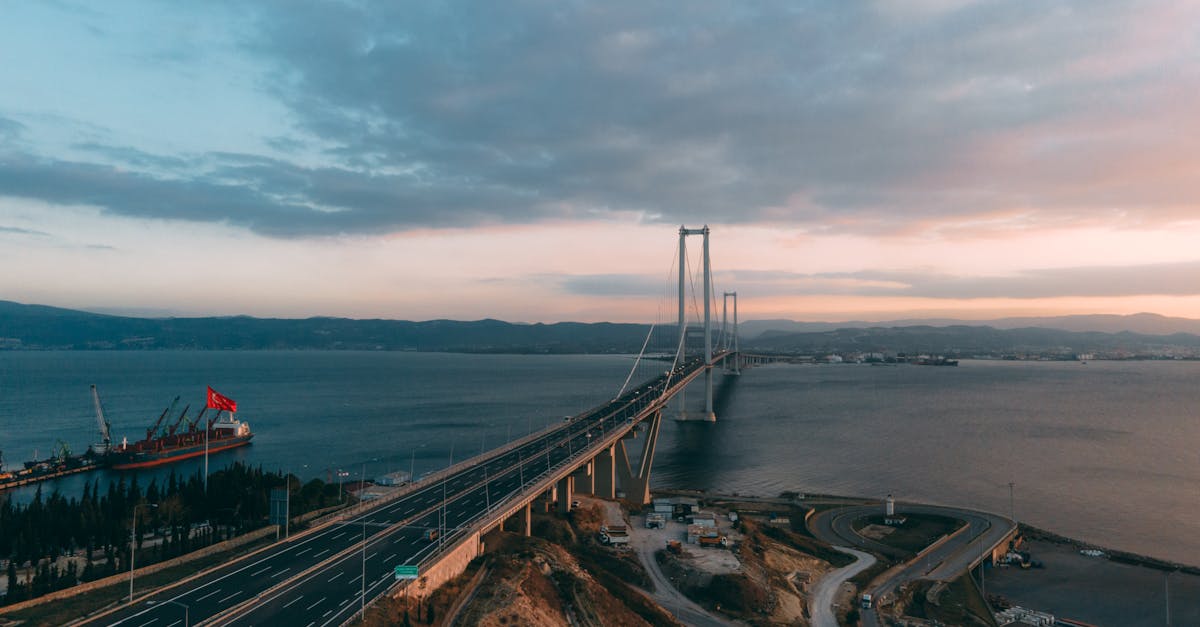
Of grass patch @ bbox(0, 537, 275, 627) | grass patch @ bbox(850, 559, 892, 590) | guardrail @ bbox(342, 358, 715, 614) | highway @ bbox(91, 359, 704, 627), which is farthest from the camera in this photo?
grass patch @ bbox(850, 559, 892, 590)

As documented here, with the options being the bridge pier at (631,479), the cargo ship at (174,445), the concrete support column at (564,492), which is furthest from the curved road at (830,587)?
the cargo ship at (174,445)

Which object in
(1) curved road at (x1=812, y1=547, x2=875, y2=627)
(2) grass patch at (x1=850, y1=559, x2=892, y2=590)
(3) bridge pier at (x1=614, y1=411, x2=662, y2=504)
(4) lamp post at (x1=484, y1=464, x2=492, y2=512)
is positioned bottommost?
(1) curved road at (x1=812, y1=547, x2=875, y2=627)

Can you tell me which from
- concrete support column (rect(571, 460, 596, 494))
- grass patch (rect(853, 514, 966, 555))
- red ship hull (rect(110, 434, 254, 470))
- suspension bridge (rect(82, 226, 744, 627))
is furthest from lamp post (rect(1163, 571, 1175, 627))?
red ship hull (rect(110, 434, 254, 470))

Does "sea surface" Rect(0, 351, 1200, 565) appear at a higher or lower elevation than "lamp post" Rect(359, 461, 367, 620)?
lower

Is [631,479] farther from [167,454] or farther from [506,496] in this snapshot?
[167,454]

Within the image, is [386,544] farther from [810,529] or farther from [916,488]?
[916,488]

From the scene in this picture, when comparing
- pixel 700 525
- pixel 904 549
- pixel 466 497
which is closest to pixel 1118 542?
pixel 904 549

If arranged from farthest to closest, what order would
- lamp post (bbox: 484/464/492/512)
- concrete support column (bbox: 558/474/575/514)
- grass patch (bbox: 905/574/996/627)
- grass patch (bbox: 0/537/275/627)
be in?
concrete support column (bbox: 558/474/575/514), lamp post (bbox: 484/464/492/512), grass patch (bbox: 905/574/996/627), grass patch (bbox: 0/537/275/627)

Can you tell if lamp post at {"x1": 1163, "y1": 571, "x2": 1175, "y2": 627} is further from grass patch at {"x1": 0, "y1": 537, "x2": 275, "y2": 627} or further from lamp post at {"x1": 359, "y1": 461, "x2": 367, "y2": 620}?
grass patch at {"x1": 0, "y1": 537, "x2": 275, "y2": 627}
